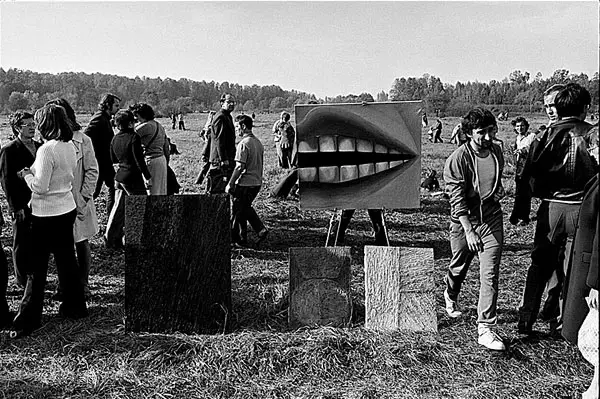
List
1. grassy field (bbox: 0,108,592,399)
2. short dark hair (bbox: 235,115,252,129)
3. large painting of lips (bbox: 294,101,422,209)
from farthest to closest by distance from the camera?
short dark hair (bbox: 235,115,252,129) → large painting of lips (bbox: 294,101,422,209) → grassy field (bbox: 0,108,592,399)

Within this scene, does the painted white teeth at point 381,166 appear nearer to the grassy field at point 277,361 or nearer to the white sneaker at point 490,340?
the grassy field at point 277,361

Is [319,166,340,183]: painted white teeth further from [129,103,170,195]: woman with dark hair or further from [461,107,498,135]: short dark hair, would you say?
[129,103,170,195]: woman with dark hair

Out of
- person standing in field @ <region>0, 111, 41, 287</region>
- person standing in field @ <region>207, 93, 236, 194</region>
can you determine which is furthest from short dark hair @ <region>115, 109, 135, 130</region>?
person standing in field @ <region>0, 111, 41, 287</region>

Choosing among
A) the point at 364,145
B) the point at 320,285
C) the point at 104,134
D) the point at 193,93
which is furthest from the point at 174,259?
the point at 193,93

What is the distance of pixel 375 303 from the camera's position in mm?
4637

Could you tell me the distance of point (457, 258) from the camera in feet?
15.6

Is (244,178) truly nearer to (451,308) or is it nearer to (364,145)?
(364,145)

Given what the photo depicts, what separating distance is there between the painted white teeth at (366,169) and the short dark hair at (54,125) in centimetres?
254

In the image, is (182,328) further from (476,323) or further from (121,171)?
(121,171)

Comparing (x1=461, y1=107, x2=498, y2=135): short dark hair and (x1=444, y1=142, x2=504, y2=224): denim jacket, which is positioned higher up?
(x1=461, y1=107, x2=498, y2=135): short dark hair

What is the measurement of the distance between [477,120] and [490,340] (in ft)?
5.28

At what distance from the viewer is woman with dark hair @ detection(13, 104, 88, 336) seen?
172 inches

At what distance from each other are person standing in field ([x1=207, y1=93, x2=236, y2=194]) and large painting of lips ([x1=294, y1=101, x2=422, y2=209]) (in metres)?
2.44

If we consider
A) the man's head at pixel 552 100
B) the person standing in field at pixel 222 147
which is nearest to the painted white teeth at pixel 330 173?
the man's head at pixel 552 100
